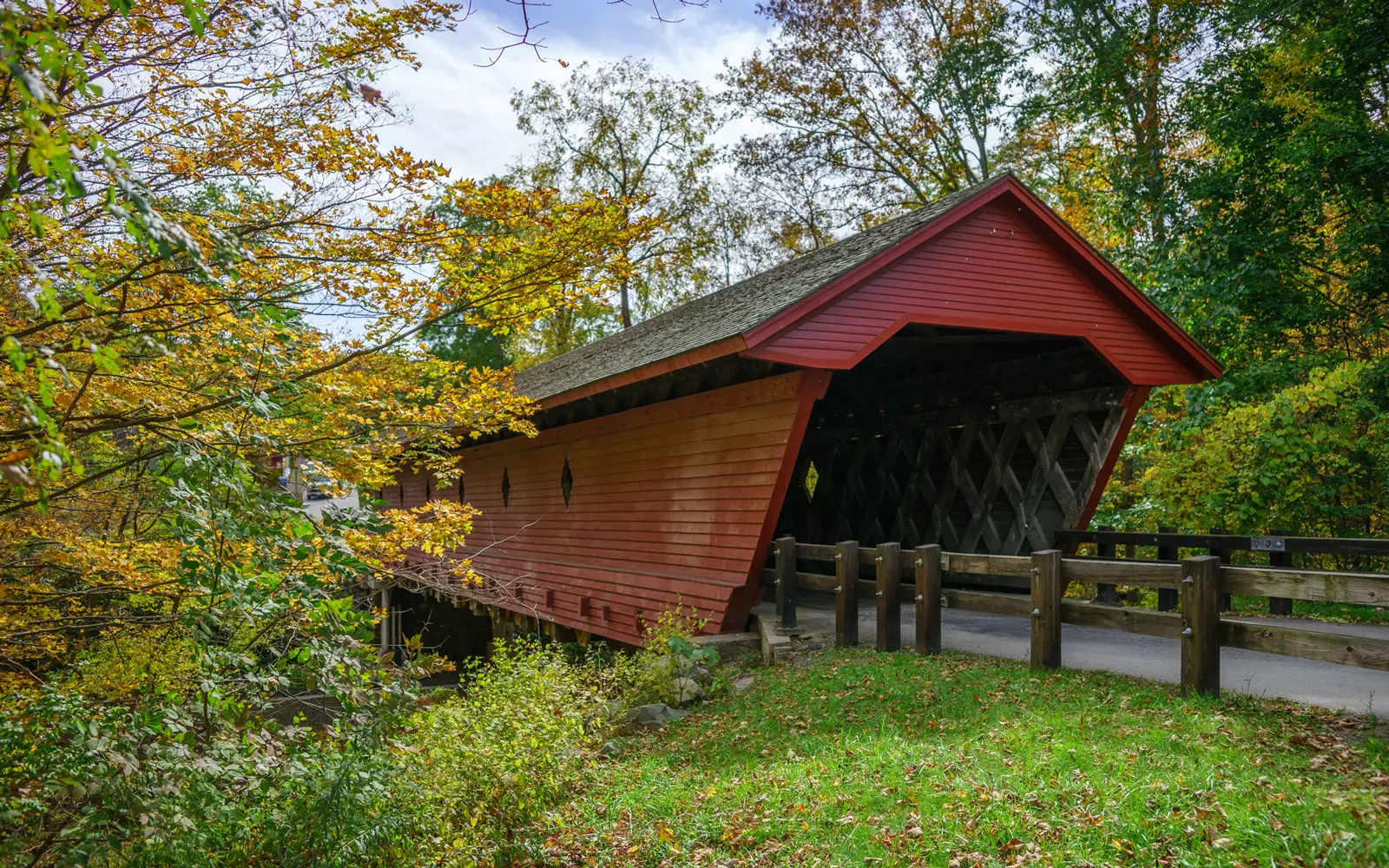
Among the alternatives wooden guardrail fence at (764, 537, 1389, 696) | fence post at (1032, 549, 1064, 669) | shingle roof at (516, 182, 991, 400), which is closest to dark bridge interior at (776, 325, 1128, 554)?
shingle roof at (516, 182, 991, 400)

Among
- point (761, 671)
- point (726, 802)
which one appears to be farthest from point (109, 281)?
point (761, 671)

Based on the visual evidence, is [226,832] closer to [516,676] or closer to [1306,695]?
[516,676]

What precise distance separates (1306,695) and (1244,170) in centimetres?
1171

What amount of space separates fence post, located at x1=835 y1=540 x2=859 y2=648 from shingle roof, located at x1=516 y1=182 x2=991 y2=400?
7.43ft

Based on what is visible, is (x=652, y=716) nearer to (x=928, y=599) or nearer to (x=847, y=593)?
(x=847, y=593)

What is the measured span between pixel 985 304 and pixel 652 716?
5522 millimetres

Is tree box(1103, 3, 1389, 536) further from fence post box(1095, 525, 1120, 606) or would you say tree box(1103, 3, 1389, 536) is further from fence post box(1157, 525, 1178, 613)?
fence post box(1095, 525, 1120, 606)

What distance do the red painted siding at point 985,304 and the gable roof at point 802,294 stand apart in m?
0.22

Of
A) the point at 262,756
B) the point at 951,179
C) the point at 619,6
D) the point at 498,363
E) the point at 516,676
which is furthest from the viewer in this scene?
the point at 498,363

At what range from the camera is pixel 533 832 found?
17.2ft

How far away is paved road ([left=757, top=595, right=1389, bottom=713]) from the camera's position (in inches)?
227

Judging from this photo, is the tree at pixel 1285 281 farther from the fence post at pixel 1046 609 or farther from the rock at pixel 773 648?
the rock at pixel 773 648

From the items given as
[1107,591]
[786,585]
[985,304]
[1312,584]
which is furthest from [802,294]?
[1107,591]

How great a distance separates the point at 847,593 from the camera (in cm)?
849
